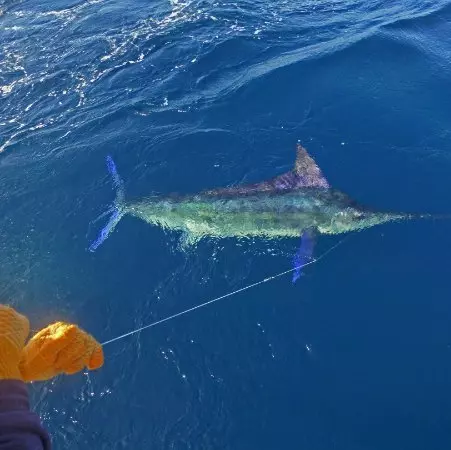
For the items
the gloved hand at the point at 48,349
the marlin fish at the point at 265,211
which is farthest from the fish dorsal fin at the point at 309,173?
the gloved hand at the point at 48,349

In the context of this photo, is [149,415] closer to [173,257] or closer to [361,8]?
[173,257]

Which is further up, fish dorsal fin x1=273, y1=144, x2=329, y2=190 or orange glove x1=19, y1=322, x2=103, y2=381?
orange glove x1=19, y1=322, x2=103, y2=381

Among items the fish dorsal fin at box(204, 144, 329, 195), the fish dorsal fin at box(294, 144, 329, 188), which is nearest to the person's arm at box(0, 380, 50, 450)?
the fish dorsal fin at box(204, 144, 329, 195)

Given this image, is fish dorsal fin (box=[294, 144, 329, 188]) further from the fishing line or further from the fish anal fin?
the fishing line

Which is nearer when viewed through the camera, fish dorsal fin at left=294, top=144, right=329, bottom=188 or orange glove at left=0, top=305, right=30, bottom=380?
orange glove at left=0, top=305, right=30, bottom=380

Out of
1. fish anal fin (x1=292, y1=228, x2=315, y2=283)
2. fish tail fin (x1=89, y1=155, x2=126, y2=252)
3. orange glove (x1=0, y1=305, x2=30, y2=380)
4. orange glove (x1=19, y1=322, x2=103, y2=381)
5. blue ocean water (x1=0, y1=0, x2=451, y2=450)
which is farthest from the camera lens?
fish tail fin (x1=89, y1=155, x2=126, y2=252)

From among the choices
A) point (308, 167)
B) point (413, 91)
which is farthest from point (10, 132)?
point (413, 91)

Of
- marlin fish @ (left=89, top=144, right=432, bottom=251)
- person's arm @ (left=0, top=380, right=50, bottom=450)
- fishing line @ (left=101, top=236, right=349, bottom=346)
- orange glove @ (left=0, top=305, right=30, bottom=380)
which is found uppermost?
person's arm @ (left=0, top=380, right=50, bottom=450)

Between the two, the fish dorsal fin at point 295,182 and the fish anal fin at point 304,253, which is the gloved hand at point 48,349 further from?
the fish dorsal fin at point 295,182
